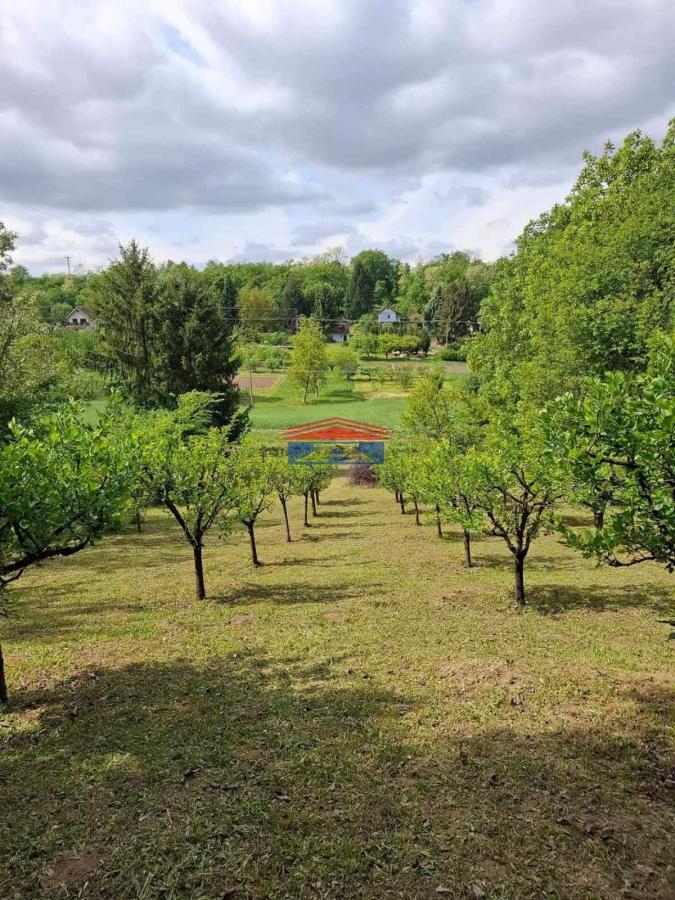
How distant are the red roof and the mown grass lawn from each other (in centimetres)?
3427

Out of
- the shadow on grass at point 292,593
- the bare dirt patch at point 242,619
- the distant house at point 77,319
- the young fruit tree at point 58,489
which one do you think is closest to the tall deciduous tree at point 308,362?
Result: the shadow on grass at point 292,593

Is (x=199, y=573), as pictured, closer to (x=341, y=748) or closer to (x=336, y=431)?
(x=341, y=748)

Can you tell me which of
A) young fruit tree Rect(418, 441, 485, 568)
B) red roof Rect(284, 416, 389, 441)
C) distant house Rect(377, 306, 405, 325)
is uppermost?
distant house Rect(377, 306, 405, 325)

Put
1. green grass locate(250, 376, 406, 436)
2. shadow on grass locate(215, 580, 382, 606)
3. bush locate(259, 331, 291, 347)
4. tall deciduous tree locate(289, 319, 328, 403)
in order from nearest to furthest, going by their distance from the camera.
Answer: shadow on grass locate(215, 580, 382, 606) → green grass locate(250, 376, 406, 436) → tall deciduous tree locate(289, 319, 328, 403) → bush locate(259, 331, 291, 347)

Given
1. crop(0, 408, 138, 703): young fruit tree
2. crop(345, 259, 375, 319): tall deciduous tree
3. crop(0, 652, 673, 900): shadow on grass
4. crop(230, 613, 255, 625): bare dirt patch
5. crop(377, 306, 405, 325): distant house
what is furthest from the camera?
crop(345, 259, 375, 319): tall deciduous tree

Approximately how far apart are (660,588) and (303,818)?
1267cm

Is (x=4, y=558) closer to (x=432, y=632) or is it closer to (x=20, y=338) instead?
(x=432, y=632)

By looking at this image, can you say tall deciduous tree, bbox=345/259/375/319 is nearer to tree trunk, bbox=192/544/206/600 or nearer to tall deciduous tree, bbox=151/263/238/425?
tall deciduous tree, bbox=151/263/238/425

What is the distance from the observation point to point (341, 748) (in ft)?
22.8

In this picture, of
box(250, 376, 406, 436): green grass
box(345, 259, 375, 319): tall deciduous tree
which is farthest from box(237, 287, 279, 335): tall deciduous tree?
box(250, 376, 406, 436): green grass

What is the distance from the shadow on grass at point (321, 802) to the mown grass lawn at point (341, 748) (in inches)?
0.9

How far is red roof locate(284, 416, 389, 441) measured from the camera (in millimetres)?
48000

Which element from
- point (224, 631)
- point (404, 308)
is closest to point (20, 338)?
point (224, 631)

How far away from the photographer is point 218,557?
20547 mm
